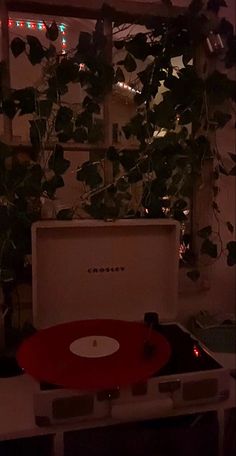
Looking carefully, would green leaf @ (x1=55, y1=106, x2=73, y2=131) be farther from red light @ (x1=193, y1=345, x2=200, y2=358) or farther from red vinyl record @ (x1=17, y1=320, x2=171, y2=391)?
red light @ (x1=193, y1=345, x2=200, y2=358)

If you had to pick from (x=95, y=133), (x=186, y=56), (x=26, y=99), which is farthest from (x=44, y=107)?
(x=186, y=56)

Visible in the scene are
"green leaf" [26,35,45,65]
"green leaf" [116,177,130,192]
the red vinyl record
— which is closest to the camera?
the red vinyl record

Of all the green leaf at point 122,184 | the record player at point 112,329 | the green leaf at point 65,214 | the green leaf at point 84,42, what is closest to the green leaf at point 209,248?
the record player at point 112,329

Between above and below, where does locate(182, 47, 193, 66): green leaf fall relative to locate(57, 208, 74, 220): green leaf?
above

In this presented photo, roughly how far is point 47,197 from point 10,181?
0.32ft

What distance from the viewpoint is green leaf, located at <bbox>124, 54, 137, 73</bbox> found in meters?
0.99

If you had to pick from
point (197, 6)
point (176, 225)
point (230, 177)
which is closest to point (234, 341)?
point (176, 225)

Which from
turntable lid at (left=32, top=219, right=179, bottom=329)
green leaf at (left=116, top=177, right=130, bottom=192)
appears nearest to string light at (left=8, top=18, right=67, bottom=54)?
green leaf at (left=116, top=177, right=130, bottom=192)

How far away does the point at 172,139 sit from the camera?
101cm

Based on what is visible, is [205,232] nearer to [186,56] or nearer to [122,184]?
[122,184]

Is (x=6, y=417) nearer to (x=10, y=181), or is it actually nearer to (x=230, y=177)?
(x=10, y=181)

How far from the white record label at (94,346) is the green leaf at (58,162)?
41 centimetres

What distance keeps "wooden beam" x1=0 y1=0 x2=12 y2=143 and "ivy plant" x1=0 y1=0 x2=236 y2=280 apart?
0.03 meters

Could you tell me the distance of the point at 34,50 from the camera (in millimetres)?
922
